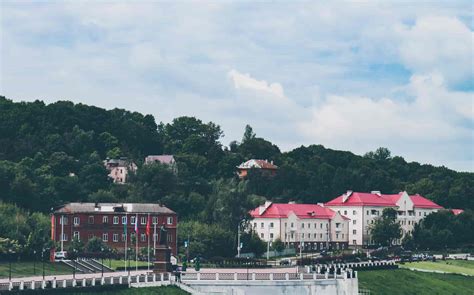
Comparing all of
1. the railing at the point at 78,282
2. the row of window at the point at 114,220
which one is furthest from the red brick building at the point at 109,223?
the railing at the point at 78,282

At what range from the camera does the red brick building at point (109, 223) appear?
133m

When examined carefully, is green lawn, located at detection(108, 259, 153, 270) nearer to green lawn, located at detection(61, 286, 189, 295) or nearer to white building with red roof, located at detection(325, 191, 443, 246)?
green lawn, located at detection(61, 286, 189, 295)

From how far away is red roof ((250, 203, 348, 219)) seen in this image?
164 m

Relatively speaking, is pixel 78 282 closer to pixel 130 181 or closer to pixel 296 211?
pixel 130 181

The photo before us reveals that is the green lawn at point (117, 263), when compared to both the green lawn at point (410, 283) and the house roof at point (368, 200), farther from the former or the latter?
the house roof at point (368, 200)

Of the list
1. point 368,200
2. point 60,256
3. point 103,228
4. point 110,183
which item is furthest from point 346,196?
point 60,256

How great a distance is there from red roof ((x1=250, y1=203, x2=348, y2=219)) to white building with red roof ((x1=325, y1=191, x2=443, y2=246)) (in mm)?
3653

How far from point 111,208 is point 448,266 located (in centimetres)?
4259

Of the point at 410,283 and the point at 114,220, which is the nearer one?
the point at 410,283

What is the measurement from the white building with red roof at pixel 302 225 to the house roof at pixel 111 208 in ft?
70.0

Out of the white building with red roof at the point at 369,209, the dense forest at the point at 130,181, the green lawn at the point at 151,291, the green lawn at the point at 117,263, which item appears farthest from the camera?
the white building with red roof at the point at 369,209

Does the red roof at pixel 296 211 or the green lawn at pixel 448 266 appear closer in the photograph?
the green lawn at pixel 448 266

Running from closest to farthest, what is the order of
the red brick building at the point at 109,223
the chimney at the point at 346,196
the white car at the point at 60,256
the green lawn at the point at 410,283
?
the green lawn at the point at 410,283, the white car at the point at 60,256, the red brick building at the point at 109,223, the chimney at the point at 346,196

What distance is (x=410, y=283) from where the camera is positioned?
11250 cm
